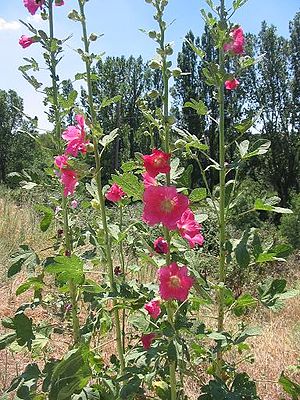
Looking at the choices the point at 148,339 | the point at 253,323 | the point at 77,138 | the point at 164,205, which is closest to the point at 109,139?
the point at 77,138

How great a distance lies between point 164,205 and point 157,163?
0.37 ft

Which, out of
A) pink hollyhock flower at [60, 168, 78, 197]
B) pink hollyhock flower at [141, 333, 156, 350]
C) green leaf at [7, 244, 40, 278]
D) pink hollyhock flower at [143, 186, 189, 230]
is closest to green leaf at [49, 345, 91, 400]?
pink hollyhock flower at [141, 333, 156, 350]

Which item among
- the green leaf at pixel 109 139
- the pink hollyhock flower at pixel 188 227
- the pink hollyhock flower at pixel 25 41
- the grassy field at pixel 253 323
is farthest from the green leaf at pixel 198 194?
the pink hollyhock flower at pixel 25 41

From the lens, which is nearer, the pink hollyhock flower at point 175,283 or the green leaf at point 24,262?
the pink hollyhock flower at point 175,283

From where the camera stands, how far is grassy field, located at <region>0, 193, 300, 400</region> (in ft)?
8.67

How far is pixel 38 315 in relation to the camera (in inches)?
155

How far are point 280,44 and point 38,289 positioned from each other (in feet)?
63.2

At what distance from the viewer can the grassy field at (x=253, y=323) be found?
2.64m

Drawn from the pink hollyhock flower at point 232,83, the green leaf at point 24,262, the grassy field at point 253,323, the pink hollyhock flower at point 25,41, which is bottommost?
the grassy field at point 253,323

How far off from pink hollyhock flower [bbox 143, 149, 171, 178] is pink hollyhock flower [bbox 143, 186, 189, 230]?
0.15 ft

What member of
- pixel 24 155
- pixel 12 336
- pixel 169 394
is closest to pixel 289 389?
pixel 169 394

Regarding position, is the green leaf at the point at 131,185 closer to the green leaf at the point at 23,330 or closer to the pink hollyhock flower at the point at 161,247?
the pink hollyhock flower at the point at 161,247

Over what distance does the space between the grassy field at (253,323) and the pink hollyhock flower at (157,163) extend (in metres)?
A: 0.83

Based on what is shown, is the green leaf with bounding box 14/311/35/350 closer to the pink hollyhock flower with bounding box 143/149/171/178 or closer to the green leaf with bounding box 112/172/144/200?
the green leaf with bounding box 112/172/144/200
